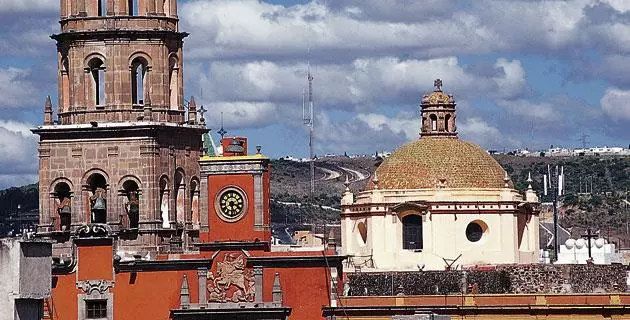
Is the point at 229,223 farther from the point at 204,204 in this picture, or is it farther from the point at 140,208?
the point at 140,208

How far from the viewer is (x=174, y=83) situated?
70750mm

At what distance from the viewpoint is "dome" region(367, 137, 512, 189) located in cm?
8512

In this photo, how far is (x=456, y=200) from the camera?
278 ft

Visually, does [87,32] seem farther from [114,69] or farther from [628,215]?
[628,215]

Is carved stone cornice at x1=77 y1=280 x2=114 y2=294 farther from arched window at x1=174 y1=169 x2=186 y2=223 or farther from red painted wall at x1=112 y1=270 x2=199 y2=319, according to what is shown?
arched window at x1=174 y1=169 x2=186 y2=223

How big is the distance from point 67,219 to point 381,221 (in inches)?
740

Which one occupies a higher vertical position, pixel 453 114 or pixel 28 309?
pixel 453 114

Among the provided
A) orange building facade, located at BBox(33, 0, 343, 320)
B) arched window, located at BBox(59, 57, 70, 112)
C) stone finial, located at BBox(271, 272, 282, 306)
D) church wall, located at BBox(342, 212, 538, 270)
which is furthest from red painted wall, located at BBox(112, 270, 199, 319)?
church wall, located at BBox(342, 212, 538, 270)

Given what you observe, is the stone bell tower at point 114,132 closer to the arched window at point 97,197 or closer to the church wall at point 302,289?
the arched window at point 97,197

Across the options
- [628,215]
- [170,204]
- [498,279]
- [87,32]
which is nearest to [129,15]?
[87,32]

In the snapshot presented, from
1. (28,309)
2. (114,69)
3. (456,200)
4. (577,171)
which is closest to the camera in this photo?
(28,309)

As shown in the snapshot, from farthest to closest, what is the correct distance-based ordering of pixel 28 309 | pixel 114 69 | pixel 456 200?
pixel 456 200 < pixel 114 69 < pixel 28 309

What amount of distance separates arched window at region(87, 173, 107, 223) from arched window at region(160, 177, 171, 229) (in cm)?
179

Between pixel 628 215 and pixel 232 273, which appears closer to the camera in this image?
pixel 232 273
